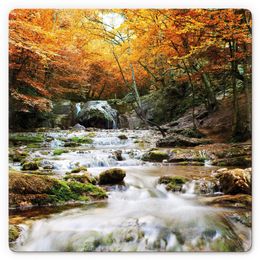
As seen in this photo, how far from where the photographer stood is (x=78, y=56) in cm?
324

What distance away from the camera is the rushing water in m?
2.88

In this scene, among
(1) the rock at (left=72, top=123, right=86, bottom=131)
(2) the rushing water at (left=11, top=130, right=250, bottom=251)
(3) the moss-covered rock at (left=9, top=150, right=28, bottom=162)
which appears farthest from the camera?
(1) the rock at (left=72, top=123, right=86, bottom=131)

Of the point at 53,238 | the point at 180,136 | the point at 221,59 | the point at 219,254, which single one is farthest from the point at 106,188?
the point at 221,59

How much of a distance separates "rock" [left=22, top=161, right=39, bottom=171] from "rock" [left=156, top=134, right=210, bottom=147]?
1.14m

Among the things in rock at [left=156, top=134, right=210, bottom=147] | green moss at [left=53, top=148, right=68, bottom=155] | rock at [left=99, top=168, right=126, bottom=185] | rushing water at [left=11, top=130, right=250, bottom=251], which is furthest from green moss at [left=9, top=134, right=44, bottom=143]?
rock at [left=156, top=134, right=210, bottom=147]

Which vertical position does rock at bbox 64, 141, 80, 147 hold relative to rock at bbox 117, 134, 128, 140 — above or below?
below

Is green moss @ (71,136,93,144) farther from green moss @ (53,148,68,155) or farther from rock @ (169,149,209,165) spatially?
rock @ (169,149,209,165)

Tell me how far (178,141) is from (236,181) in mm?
640

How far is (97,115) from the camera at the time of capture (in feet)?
10.6

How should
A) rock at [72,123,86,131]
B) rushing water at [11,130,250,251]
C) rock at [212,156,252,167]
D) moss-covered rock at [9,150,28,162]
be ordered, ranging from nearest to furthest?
rushing water at [11,130,250,251]
moss-covered rock at [9,150,28,162]
rock at [212,156,252,167]
rock at [72,123,86,131]

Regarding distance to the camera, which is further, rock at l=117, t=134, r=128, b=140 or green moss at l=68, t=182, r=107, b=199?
rock at l=117, t=134, r=128, b=140

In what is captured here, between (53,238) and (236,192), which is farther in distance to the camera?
(236,192)
